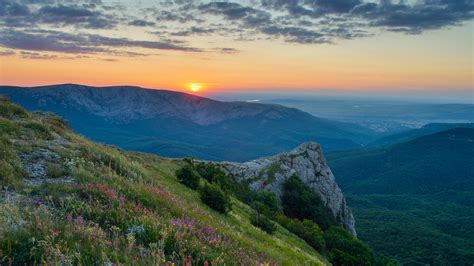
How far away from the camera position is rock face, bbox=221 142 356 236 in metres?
51.6

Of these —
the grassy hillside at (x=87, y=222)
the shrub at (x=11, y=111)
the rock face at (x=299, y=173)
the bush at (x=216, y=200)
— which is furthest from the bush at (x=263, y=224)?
the rock face at (x=299, y=173)

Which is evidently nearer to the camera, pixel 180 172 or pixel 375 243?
pixel 180 172

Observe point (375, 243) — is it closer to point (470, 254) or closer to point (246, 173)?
point (470, 254)

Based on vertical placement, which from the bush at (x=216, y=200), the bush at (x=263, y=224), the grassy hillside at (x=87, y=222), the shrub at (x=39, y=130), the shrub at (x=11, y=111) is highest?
the shrub at (x=11, y=111)

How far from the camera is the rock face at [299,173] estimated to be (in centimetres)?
5159

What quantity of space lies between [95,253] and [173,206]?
4.55 m

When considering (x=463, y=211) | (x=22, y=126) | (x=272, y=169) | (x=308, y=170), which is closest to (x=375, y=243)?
(x=308, y=170)

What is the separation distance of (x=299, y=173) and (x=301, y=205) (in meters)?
12.7

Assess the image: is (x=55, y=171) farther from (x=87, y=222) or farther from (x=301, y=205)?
(x=301, y=205)

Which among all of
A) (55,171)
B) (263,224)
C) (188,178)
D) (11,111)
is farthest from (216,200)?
(11,111)

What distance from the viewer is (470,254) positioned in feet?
358

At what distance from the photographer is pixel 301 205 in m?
51.0

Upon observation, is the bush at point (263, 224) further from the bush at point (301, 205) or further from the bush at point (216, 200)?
the bush at point (301, 205)

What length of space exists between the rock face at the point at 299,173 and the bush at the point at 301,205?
150 cm
